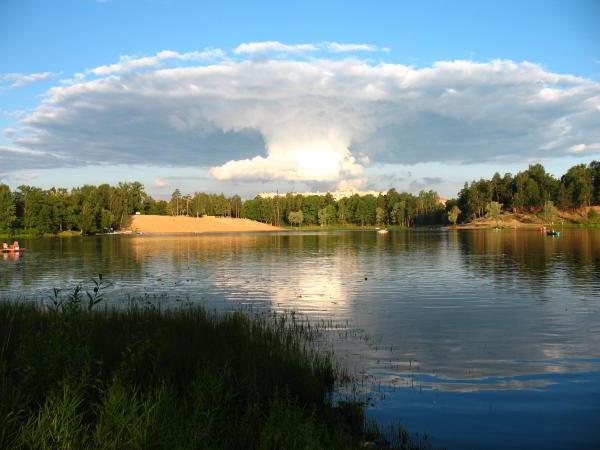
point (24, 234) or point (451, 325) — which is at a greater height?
point (24, 234)

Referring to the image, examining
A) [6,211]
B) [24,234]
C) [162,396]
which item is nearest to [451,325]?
[162,396]

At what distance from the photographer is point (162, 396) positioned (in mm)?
10906

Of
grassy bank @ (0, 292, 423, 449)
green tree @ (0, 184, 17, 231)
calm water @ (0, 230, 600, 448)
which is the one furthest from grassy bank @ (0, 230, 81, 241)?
grassy bank @ (0, 292, 423, 449)

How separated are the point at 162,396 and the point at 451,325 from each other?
18100mm

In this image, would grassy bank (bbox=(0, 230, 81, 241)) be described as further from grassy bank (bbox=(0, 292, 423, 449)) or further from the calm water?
grassy bank (bbox=(0, 292, 423, 449))

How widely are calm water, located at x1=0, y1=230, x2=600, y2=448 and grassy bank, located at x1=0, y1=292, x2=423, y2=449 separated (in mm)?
2340

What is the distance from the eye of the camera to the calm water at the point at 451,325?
546 inches

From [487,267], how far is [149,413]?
5007cm

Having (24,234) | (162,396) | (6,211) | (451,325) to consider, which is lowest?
(451,325)

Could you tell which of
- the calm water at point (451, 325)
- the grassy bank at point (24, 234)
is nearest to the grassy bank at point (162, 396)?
the calm water at point (451, 325)

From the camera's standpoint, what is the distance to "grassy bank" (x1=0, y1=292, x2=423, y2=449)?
8.96m

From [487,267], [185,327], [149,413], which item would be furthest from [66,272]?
[149,413]

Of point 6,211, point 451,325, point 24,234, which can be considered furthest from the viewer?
point 24,234

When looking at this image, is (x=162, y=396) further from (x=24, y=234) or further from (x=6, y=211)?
(x=24, y=234)
